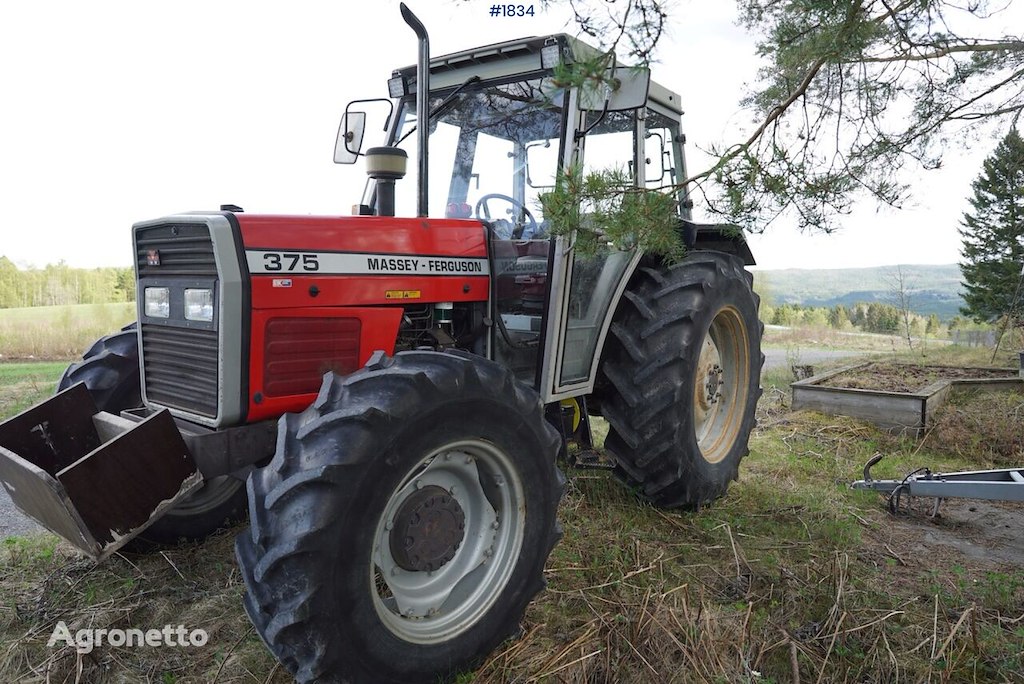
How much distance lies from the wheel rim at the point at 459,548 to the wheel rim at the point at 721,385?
1762 millimetres

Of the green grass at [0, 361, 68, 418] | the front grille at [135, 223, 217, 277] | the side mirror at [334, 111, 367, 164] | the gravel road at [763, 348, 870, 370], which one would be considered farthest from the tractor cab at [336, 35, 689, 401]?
the gravel road at [763, 348, 870, 370]

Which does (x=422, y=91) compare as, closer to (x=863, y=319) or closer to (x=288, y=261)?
(x=288, y=261)

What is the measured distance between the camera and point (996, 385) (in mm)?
6180

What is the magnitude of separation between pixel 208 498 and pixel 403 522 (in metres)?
1.41

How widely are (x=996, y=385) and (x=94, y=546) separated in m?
6.86

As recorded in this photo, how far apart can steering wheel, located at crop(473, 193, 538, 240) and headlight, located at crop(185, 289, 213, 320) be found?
1.39 metres

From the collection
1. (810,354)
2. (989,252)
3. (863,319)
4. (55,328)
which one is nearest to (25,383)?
(55,328)

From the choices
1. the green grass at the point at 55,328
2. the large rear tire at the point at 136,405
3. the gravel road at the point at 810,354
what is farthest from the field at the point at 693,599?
the gravel road at the point at 810,354

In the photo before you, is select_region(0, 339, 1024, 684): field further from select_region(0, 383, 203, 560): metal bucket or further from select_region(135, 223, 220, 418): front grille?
select_region(135, 223, 220, 418): front grille

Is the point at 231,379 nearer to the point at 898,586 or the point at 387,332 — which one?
the point at 387,332

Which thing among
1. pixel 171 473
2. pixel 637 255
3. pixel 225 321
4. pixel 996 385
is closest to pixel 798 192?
pixel 637 255

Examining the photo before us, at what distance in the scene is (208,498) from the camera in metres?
3.16

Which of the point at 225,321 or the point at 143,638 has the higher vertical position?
the point at 225,321

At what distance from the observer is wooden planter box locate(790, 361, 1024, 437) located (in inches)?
209
